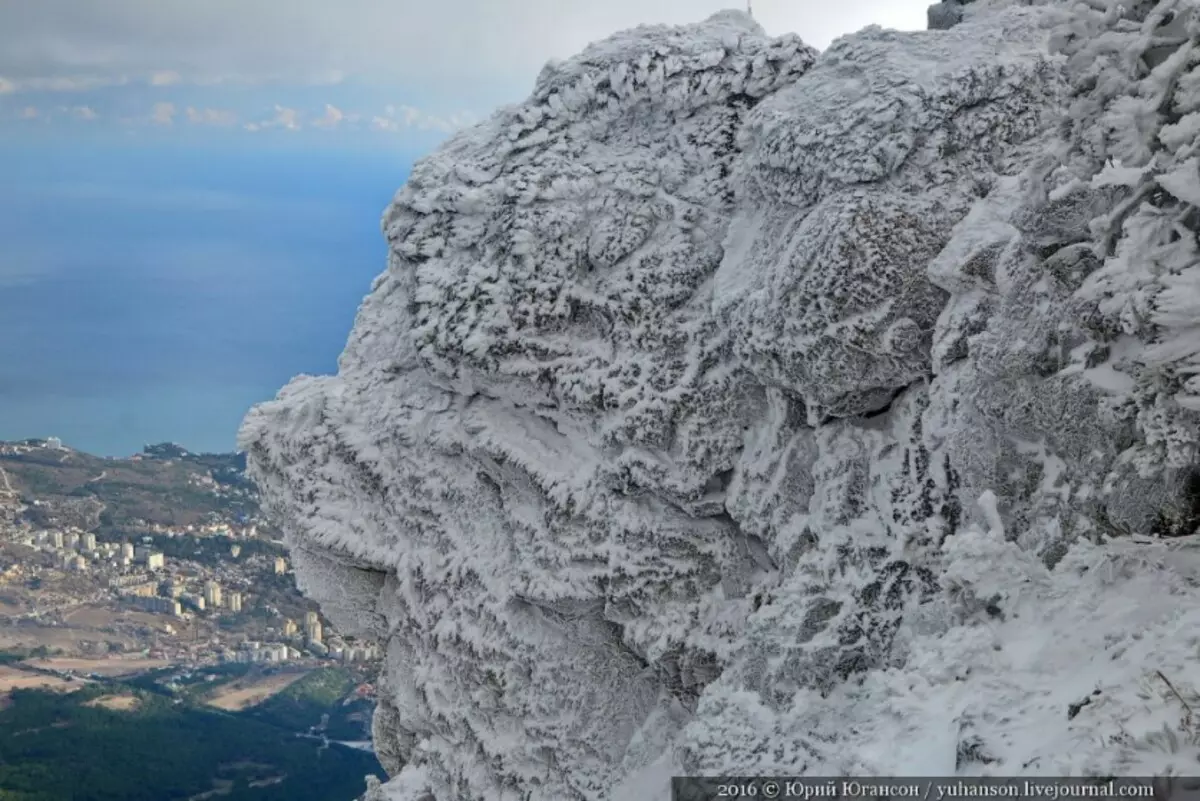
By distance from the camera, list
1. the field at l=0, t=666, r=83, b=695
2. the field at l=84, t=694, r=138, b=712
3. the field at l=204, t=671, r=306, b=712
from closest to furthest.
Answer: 1. the field at l=84, t=694, r=138, b=712
2. the field at l=0, t=666, r=83, b=695
3. the field at l=204, t=671, r=306, b=712

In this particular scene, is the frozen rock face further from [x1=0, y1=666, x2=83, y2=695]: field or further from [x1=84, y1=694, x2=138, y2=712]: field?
[x1=0, y1=666, x2=83, y2=695]: field

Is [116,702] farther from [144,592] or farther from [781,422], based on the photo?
[781,422]

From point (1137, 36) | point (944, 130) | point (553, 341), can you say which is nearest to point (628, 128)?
point (553, 341)

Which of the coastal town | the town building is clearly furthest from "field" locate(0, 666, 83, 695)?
the town building

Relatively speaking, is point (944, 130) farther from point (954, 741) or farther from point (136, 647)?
point (136, 647)

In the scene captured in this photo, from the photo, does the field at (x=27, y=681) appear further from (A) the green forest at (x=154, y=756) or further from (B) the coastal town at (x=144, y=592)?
(B) the coastal town at (x=144, y=592)

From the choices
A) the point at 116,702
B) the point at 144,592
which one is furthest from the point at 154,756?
the point at 144,592
